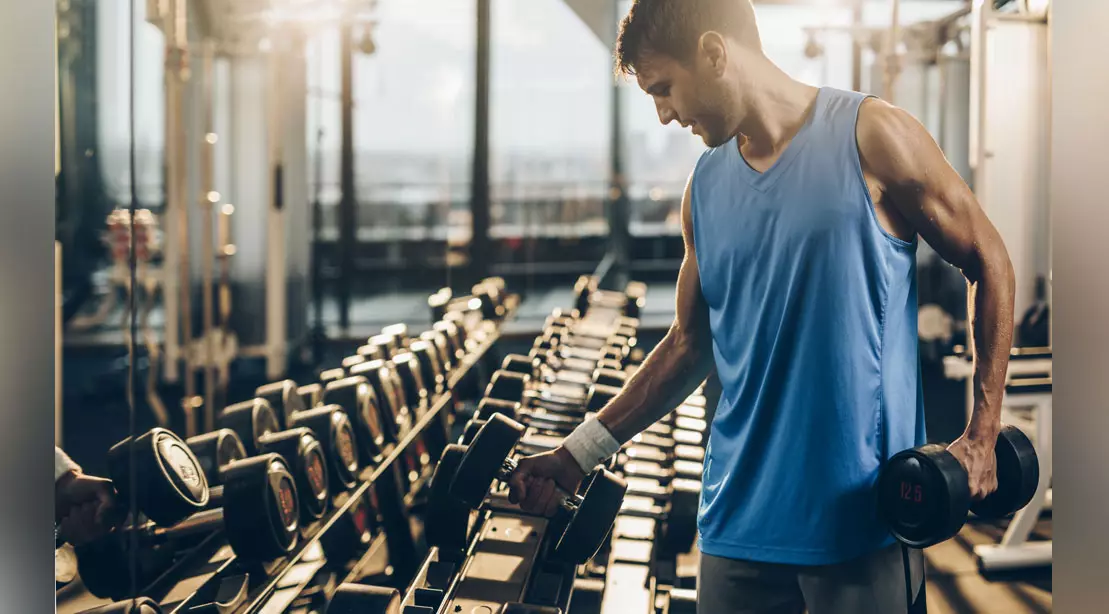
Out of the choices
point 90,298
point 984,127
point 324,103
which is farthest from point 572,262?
point 984,127

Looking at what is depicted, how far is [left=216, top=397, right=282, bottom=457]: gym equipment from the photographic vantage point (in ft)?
8.21

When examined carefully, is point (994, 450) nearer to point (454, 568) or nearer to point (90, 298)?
point (454, 568)

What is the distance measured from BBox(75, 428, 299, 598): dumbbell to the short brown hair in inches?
45.2

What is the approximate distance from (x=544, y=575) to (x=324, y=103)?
4444 mm

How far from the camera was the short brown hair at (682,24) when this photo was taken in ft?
4.28

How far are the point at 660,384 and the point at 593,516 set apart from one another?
29 cm

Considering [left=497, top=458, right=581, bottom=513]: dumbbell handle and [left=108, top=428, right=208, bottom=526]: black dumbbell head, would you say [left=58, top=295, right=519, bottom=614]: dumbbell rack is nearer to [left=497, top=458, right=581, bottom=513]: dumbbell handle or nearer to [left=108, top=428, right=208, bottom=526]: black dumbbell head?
[left=108, top=428, right=208, bottom=526]: black dumbbell head

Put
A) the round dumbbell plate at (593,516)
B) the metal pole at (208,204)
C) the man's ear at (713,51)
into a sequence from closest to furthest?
1. the man's ear at (713,51)
2. the round dumbbell plate at (593,516)
3. the metal pole at (208,204)

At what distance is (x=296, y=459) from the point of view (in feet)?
6.98

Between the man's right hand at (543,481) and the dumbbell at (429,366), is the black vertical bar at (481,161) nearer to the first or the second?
the dumbbell at (429,366)

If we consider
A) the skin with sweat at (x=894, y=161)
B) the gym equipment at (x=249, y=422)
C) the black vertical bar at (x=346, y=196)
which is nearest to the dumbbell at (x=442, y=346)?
the gym equipment at (x=249, y=422)

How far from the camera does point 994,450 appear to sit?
132cm

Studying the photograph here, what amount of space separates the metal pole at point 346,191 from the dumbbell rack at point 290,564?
3.17 m

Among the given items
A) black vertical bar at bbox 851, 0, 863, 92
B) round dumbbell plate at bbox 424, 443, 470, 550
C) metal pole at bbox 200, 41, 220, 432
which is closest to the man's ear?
round dumbbell plate at bbox 424, 443, 470, 550
